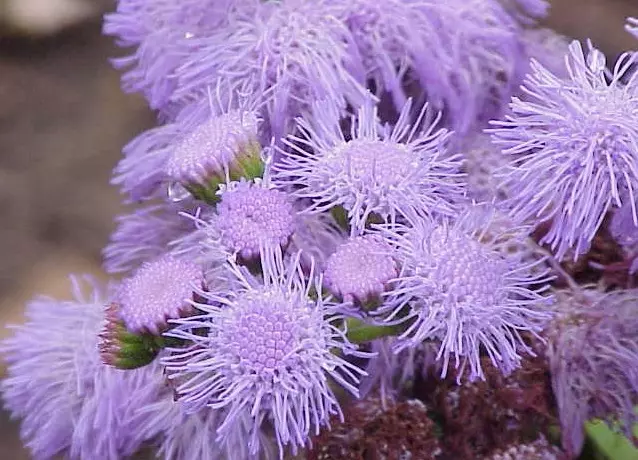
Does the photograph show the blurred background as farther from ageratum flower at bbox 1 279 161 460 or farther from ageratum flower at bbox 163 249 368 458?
ageratum flower at bbox 163 249 368 458

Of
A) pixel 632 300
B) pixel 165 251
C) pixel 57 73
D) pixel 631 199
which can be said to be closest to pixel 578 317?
pixel 632 300

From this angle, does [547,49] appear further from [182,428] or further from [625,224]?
[182,428]

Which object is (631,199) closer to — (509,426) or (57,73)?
(509,426)

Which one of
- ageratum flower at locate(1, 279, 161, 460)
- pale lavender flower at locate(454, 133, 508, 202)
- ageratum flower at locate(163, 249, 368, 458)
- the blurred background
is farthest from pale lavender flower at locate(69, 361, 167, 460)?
the blurred background

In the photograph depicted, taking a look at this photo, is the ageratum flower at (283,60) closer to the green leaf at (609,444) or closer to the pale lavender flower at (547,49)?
the pale lavender flower at (547,49)

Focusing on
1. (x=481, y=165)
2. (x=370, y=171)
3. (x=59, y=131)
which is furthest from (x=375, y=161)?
(x=59, y=131)

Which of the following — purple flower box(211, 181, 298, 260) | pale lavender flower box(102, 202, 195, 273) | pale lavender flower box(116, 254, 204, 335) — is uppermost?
purple flower box(211, 181, 298, 260)
